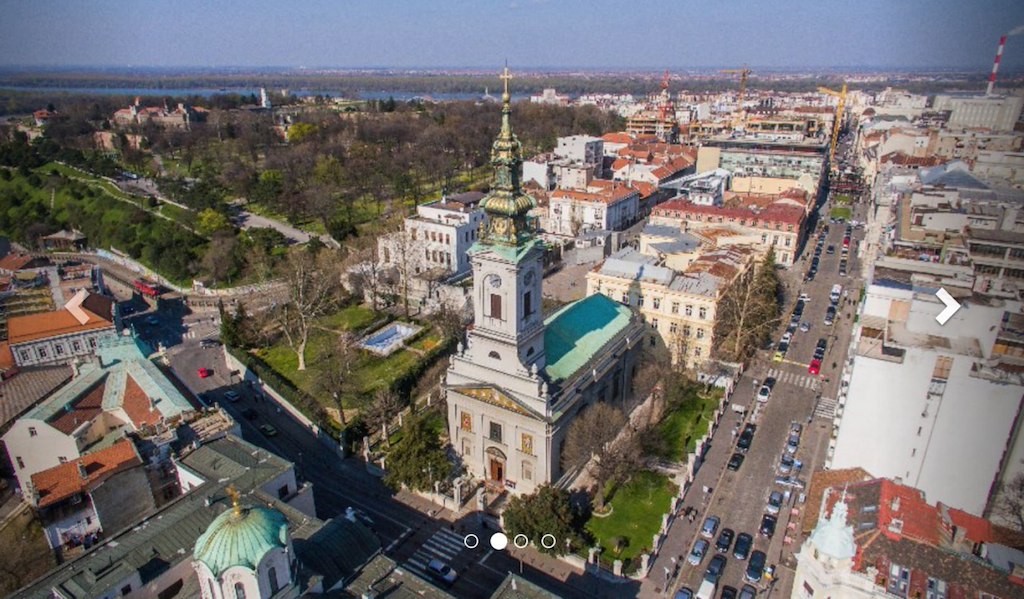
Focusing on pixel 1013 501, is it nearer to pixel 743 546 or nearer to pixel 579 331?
pixel 743 546

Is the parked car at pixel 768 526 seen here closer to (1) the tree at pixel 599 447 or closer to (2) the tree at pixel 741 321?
(1) the tree at pixel 599 447

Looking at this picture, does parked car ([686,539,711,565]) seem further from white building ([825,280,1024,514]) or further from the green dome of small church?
the green dome of small church

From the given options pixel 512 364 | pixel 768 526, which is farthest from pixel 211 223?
pixel 768 526

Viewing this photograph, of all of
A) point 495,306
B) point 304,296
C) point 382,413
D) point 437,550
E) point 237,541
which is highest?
point 495,306

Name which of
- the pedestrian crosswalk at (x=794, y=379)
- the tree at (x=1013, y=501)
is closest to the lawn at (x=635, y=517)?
the tree at (x=1013, y=501)

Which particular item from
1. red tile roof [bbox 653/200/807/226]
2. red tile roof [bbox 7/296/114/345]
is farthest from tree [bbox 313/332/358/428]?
red tile roof [bbox 653/200/807/226]
